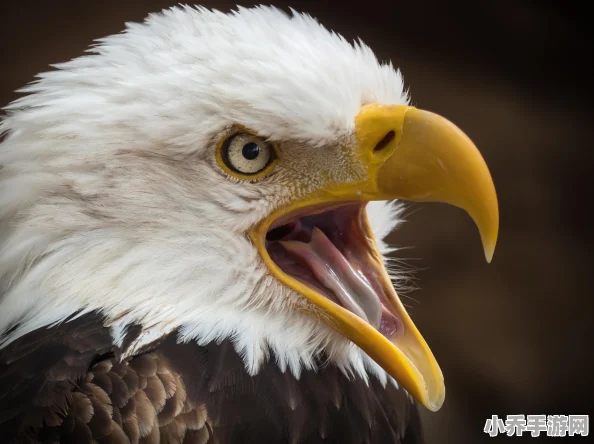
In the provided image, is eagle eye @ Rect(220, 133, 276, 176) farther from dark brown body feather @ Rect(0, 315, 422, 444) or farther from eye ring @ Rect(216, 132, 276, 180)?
dark brown body feather @ Rect(0, 315, 422, 444)

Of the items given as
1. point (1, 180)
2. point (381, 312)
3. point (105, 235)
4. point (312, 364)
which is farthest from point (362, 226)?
point (1, 180)

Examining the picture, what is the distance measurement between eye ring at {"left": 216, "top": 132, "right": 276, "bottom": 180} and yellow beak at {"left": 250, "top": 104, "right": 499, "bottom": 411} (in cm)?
10

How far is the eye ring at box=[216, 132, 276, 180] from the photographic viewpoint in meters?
1.29

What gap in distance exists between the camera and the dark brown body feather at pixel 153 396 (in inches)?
45.6

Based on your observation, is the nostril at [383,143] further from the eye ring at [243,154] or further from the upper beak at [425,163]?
the eye ring at [243,154]

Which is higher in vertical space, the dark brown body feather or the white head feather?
the white head feather

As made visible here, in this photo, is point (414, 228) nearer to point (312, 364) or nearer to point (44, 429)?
point (312, 364)

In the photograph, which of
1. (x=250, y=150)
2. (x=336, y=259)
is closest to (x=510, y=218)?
(x=336, y=259)

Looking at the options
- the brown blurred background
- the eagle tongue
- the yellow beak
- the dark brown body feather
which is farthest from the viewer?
the brown blurred background

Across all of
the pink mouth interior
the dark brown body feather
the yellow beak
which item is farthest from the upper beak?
the dark brown body feather

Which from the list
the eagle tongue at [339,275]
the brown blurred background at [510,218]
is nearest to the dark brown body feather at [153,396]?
the eagle tongue at [339,275]

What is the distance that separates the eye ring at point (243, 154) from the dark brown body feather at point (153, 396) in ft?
1.00

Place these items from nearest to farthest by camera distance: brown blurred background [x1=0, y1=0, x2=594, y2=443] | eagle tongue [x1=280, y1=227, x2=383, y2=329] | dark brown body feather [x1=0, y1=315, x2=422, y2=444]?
1. dark brown body feather [x1=0, y1=315, x2=422, y2=444]
2. eagle tongue [x1=280, y1=227, x2=383, y2=329]
3. brown blurred background [x1=0, y1=0, x2=594, y2=443]

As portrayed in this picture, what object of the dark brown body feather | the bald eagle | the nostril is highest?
the nostril
